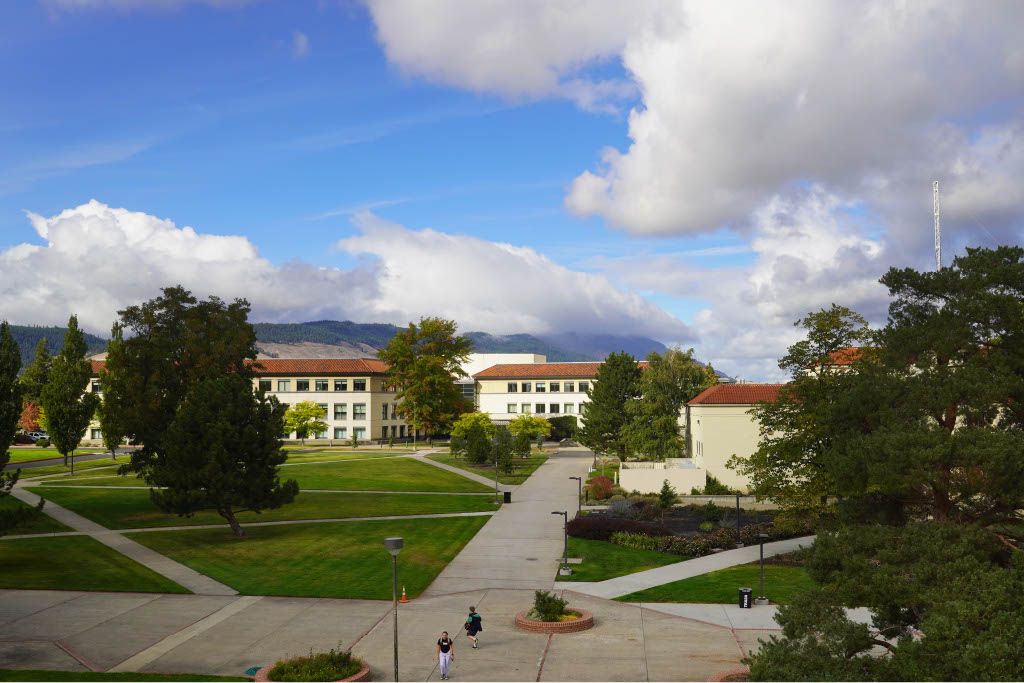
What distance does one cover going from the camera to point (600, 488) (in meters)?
60.8

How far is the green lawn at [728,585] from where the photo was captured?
3247 cm

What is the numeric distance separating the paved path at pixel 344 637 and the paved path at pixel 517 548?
248cm

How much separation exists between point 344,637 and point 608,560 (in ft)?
53.7

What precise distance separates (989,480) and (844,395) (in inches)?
192

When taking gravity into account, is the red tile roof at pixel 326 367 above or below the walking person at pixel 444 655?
above

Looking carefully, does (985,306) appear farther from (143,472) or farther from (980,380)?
(143,472)

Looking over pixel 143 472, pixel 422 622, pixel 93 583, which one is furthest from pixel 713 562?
pixel 143 472

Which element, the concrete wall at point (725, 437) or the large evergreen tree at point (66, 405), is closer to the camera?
the concrete wall at point (725, 437)

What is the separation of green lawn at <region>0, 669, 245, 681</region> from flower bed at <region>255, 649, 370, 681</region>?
3.25 ft

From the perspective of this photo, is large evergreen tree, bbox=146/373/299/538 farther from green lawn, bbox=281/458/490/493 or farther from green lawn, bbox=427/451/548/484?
green lawn, bbox=427/451/548/484

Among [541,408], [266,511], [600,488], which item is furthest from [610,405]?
[541,408]

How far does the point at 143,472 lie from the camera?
4938cm

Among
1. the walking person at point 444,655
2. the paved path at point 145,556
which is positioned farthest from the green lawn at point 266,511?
the walking person at point 444,655

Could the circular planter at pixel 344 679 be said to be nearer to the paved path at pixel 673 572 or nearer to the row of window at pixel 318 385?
the paved path at pixel 673 572
